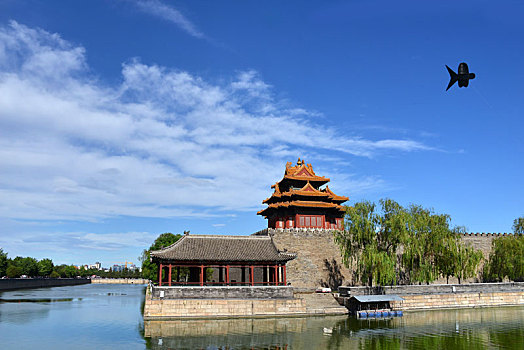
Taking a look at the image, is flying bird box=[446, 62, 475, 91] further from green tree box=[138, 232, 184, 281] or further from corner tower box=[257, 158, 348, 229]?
green tree box=[138, 232, 184, 281]

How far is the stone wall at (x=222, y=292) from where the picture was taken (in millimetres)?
28141

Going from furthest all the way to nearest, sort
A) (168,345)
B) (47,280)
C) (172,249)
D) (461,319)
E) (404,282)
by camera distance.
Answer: (47,280) < (404,282) < (172,249) < (461,319) < (168,345)

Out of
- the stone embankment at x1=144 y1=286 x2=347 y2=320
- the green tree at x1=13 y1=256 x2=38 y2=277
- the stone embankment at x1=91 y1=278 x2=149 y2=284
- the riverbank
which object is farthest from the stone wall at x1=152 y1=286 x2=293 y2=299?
the stone embankment at x1=91 y1=278 x2=149 y2=284

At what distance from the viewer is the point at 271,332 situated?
22.9 metres

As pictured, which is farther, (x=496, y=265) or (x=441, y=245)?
(x=496, y=265)

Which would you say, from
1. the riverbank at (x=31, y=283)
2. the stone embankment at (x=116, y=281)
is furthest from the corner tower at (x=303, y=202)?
the stone embankment at (x=116, y=281)

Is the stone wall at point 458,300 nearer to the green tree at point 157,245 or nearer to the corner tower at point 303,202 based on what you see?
the corner tower at point 303,202

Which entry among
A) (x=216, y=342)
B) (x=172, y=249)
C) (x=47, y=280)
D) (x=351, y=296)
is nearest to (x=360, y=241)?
(x=351, y=296)

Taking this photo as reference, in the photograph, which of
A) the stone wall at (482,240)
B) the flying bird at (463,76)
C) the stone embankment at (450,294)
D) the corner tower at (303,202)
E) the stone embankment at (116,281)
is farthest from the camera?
the stone embankment at (116,281)

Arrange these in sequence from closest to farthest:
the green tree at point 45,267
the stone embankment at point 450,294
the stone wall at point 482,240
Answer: the stone embankment at point 450,294, the stone wall at point 482,240, the green tree at point 45,267

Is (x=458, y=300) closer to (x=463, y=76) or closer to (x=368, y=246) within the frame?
(x=368, y=246)

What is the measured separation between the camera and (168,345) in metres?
19.4

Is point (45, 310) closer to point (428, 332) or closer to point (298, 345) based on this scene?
point (298, 345)

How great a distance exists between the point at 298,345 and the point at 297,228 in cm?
2075
